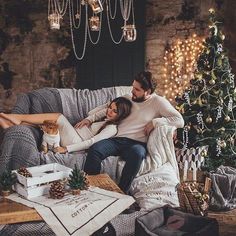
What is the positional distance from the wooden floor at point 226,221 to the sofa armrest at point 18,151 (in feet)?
5.33

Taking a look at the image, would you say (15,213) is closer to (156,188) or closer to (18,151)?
(18,151)

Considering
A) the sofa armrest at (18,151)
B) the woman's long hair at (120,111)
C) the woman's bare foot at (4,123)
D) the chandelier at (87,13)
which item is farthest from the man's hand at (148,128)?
the chandelier at (87,13)

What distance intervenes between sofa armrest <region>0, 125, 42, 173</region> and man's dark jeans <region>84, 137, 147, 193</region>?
480 millimetres

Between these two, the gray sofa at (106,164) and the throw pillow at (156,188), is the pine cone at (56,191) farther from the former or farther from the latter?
the throw pillow at (156,188)

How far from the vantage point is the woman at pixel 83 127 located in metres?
4.17

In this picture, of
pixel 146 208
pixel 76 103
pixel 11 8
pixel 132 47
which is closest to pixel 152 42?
pixel 132 47

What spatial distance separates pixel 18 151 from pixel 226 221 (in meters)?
1.87

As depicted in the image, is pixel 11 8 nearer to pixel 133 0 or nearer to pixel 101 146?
pixel 133 0

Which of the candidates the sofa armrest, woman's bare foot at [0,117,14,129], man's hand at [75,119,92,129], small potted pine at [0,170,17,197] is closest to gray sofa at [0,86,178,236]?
the sofa armrest

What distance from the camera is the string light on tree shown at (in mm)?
6816

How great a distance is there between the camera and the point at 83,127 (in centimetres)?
430

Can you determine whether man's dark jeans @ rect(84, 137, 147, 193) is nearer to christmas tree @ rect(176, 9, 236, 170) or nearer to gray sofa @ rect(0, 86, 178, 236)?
gray sofa @ rect(0, 86, 178, 236)

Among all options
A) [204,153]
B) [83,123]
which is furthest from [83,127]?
[204,153]

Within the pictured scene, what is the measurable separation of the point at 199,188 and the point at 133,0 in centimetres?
441
